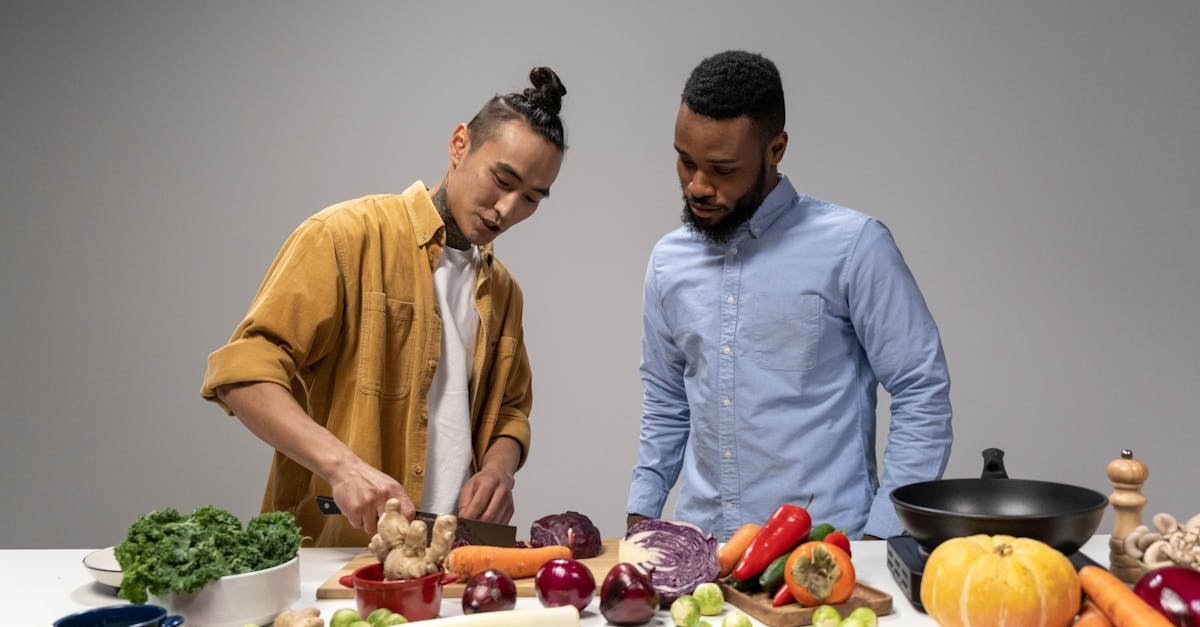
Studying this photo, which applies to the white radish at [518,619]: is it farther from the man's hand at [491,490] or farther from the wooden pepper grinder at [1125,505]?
the wooden pepper grinder at [1125,505]

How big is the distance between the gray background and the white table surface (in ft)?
7.15

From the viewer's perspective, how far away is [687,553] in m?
1.85

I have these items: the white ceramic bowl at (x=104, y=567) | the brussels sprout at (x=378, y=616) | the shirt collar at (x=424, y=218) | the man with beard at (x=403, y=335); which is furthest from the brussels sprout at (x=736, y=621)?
the shirt collar at (x=424, y=218)

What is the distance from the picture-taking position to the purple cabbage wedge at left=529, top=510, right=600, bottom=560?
2.15 meters

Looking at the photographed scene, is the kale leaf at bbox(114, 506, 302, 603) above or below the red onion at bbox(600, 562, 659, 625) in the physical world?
above

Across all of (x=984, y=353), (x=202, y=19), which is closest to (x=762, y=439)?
(x=984, y=353)

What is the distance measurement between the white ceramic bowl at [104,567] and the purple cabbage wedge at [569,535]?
764 mm

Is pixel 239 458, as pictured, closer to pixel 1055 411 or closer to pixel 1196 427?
pixel 1055 411

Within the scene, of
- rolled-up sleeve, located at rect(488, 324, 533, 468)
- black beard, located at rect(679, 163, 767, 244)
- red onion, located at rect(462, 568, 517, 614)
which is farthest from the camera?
rolled-up sleeve, located at rect(488, 324, 533, 468)

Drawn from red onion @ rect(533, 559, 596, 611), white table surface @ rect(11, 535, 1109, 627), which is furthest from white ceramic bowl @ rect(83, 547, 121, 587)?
red onion @ rect(533, 559, 596, 611)

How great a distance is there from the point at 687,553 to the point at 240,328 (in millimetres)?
1085

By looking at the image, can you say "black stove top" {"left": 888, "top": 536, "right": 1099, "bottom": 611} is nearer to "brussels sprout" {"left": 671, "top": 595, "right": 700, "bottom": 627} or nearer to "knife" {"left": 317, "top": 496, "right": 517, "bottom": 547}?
"brussels sprout" {"left": 671, "top": 595, "right": 700, "bottom": 627}

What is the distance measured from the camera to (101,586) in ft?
6.41

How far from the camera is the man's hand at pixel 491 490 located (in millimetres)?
2551
